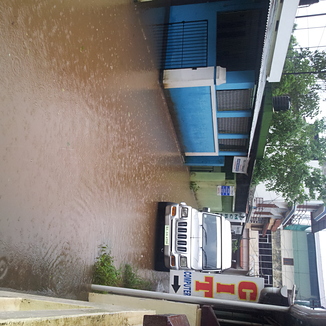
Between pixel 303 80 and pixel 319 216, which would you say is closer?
pixel 303 80

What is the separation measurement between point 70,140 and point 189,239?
3.80 meters

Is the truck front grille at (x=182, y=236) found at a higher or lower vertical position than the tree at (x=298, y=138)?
lower

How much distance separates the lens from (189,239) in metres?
6.92

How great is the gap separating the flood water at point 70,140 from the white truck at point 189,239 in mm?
515

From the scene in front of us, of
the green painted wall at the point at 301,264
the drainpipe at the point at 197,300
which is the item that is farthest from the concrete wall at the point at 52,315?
the green painted wall at the point at 301,264

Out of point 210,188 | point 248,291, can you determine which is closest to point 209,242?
point 248,291

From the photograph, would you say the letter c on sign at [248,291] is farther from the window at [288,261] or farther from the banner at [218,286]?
the window at [288,261]

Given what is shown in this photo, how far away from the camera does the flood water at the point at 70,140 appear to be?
10.3ft

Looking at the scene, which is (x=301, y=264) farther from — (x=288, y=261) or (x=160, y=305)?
(x=160, y=305)

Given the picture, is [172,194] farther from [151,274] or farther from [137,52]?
[137,52]

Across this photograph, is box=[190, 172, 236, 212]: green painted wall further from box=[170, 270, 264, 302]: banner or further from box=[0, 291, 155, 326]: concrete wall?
box=[0, 291, 155, 326]: concrete wall

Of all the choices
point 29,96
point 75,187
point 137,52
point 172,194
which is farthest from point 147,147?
point 29,96

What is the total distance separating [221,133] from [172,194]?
2.25 m

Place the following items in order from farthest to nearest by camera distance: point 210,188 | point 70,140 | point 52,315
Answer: point 210,188, point 70,140, point 52,315
